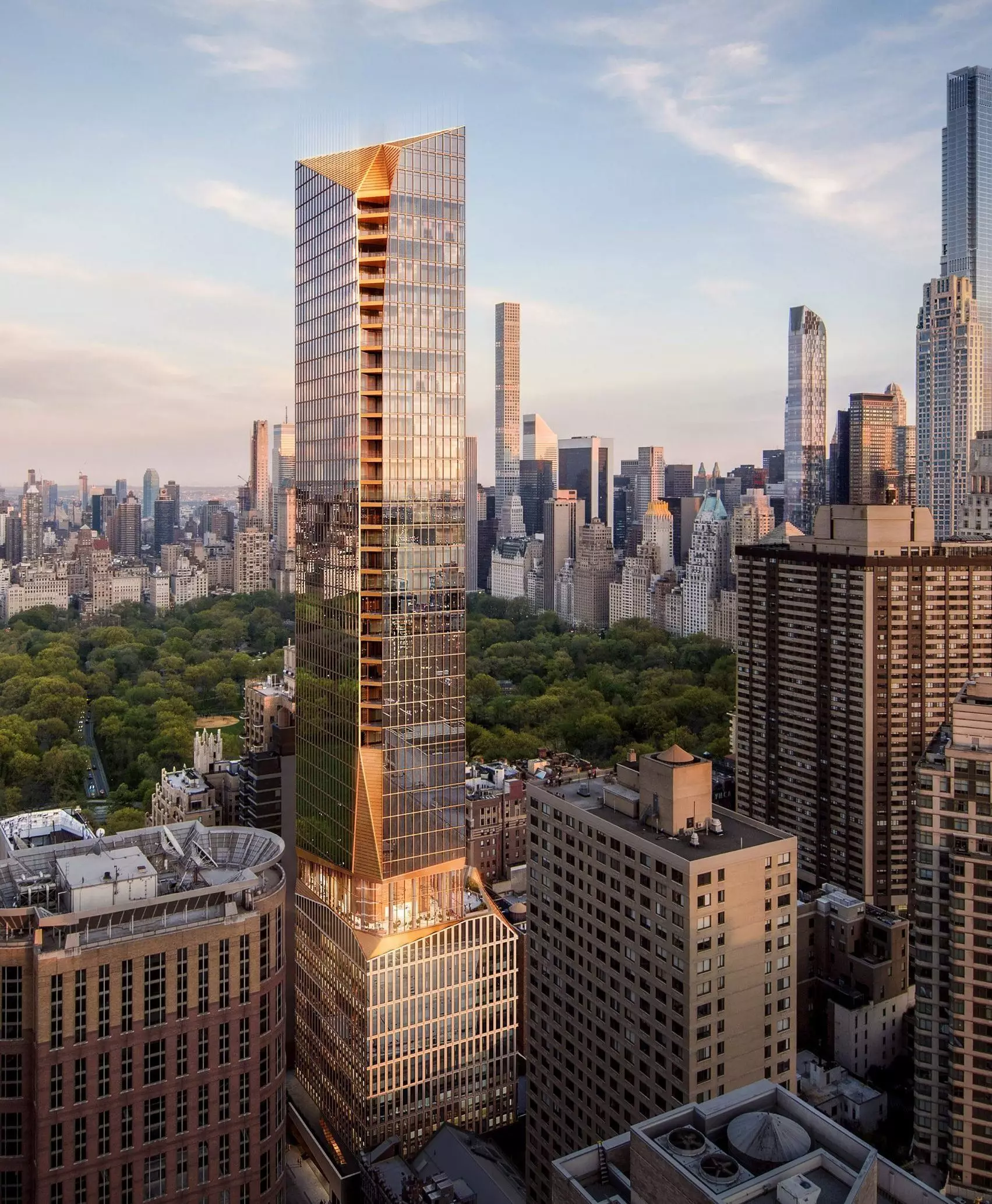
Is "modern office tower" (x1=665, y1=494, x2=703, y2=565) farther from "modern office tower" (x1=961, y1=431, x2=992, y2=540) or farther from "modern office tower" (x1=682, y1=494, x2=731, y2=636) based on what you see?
"modern office tower" (x1=961, y1=431, x2=992, y2=540)

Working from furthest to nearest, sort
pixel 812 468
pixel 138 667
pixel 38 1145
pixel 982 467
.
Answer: pixel 812 468 → pixel 138 667 → pixel 982 467 → pixel 38 1145

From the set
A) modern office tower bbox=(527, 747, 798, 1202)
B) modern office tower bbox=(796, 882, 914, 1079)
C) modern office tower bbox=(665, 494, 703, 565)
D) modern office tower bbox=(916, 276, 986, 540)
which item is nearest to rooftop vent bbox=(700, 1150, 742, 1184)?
modern office tower bbox=(527, 747, 798, 1202)

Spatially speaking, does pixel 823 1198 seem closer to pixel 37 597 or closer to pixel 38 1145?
pixel 38 1145

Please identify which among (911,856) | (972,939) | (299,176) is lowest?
(911,856)

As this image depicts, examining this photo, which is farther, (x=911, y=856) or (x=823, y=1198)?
(x=911, y=856)

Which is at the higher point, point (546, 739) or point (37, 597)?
point (37, 597)

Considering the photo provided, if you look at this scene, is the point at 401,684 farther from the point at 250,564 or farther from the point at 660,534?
the point at 660,534

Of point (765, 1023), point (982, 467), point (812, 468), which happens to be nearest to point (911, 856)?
point (765, 1023)
